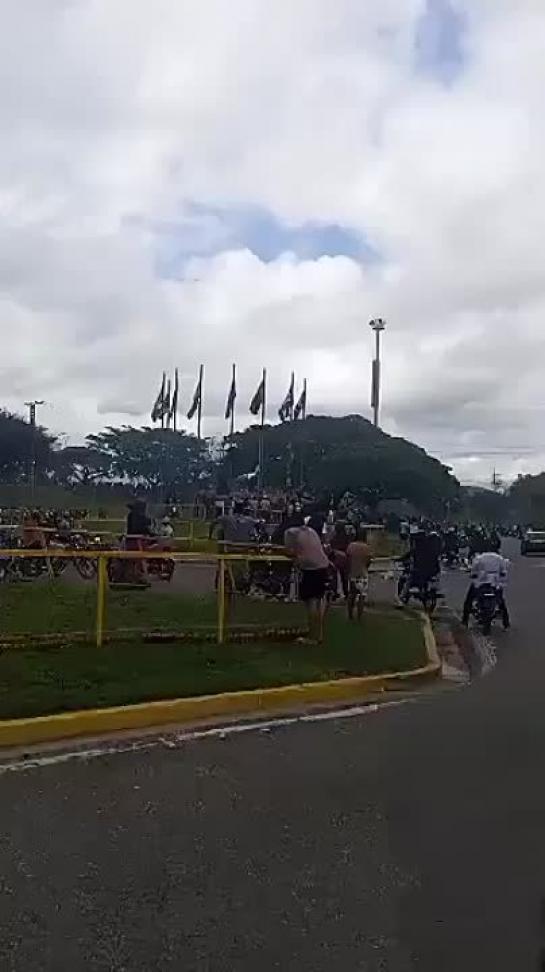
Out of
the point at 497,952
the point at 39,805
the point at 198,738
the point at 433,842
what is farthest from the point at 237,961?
the point at 198,738

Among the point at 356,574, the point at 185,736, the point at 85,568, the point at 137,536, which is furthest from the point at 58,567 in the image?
the point at 185,736

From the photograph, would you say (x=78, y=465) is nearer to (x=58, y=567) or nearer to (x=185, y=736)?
(x=58, y=567)

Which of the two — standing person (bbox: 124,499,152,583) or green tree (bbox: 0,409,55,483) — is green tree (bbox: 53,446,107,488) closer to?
green tree (bbox: 0,409,55,483)

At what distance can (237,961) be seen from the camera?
520 centimetres

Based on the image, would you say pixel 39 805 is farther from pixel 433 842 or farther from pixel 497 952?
pixel 497 952

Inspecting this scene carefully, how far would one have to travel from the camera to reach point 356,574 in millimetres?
19641

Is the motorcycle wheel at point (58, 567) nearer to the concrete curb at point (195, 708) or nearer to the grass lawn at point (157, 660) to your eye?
the grass lawn at point (157, 660)

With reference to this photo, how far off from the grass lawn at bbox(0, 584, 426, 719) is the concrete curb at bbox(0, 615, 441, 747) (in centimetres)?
26

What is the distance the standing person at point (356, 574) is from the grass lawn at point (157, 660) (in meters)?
0.67

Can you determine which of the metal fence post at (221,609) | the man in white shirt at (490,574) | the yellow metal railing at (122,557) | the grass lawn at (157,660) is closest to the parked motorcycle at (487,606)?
the man in white shirt at (490,574)

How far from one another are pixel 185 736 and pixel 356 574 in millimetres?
9446

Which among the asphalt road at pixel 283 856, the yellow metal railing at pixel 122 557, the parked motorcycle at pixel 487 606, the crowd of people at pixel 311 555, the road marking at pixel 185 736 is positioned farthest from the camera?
the parked motorcycle at pixel 487 606

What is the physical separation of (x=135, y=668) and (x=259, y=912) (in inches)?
278

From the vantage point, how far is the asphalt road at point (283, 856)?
5379 mm
